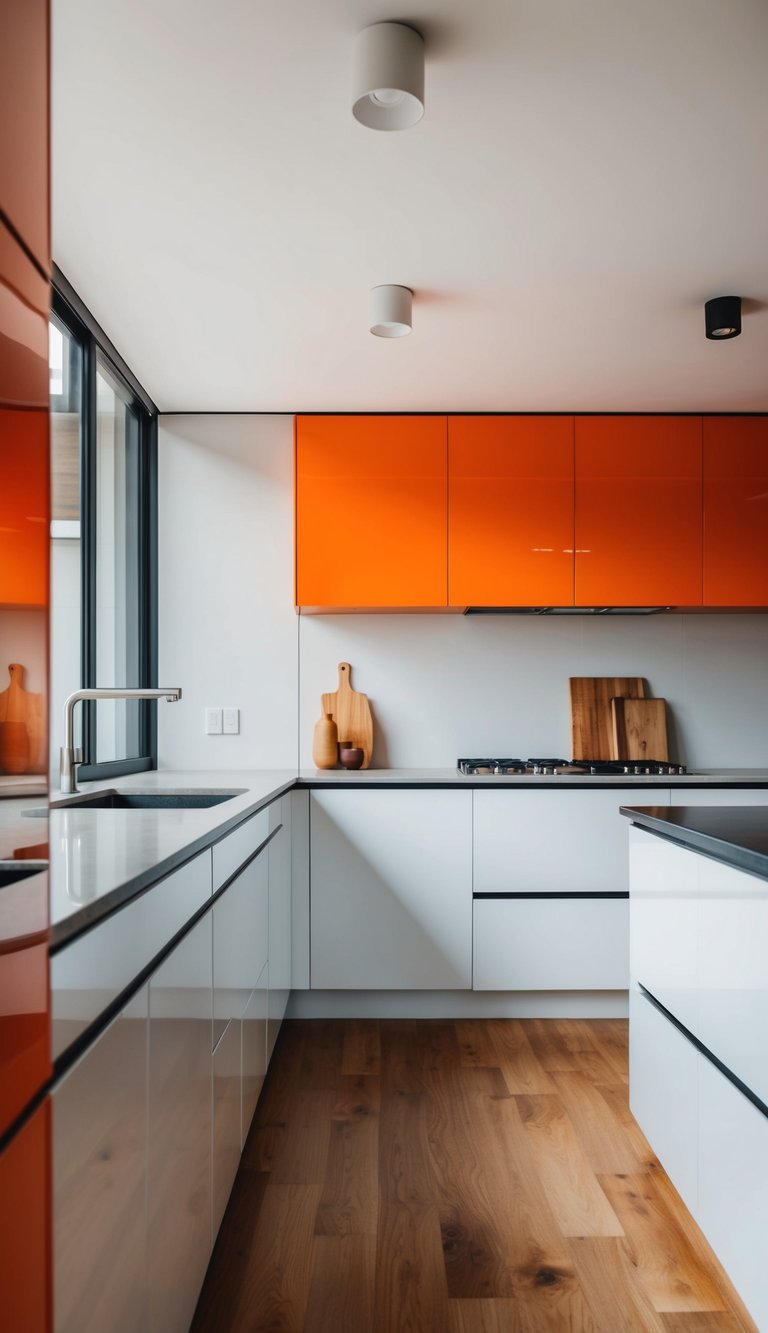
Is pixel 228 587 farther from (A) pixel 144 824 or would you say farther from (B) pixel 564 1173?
(B) pixel 564 1173

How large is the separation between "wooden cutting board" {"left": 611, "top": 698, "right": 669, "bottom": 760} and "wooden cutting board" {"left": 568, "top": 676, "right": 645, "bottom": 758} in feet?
0.12

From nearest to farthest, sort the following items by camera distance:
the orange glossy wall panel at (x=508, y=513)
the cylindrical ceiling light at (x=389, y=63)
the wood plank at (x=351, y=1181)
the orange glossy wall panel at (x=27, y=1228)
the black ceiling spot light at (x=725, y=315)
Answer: the orange glossy wall panel at (x=27, y=1228)
the cylindrical ceiling light at (x=389, y=63)
the wood plank at (x=351, y=1181)
the black ceiling spot light at (x=725, y=315)
the orange glossy wall panel at (x=508, y=513)

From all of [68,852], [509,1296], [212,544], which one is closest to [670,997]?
[509,1296]

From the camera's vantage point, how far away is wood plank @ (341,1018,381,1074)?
2.87m

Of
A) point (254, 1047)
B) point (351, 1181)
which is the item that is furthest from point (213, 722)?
point (351, 1181)

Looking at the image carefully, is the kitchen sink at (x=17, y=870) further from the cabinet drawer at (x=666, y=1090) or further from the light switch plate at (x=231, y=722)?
the light switch plate at (x=231, y=722)

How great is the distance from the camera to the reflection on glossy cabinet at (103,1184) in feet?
2.84

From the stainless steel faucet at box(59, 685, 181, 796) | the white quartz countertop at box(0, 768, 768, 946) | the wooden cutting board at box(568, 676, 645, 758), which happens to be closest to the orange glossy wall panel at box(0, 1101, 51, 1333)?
the white quartz countertop at box(0, 768, 768, 946)

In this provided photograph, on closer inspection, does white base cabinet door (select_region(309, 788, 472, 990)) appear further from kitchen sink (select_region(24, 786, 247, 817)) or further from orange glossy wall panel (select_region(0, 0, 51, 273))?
orange glossy wall panel (select_region(0, 0, 51, 273))

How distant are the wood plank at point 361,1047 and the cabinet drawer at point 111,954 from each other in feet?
5.49

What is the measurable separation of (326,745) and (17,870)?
284cm

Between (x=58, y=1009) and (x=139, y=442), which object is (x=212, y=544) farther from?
(x=58, y=1009)

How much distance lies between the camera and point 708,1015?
1.73 m

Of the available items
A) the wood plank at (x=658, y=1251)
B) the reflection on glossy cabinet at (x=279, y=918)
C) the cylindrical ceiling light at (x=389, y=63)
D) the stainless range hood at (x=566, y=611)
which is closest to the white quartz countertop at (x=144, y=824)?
the reflection on glossy cabinet at (x=279, y=918)
